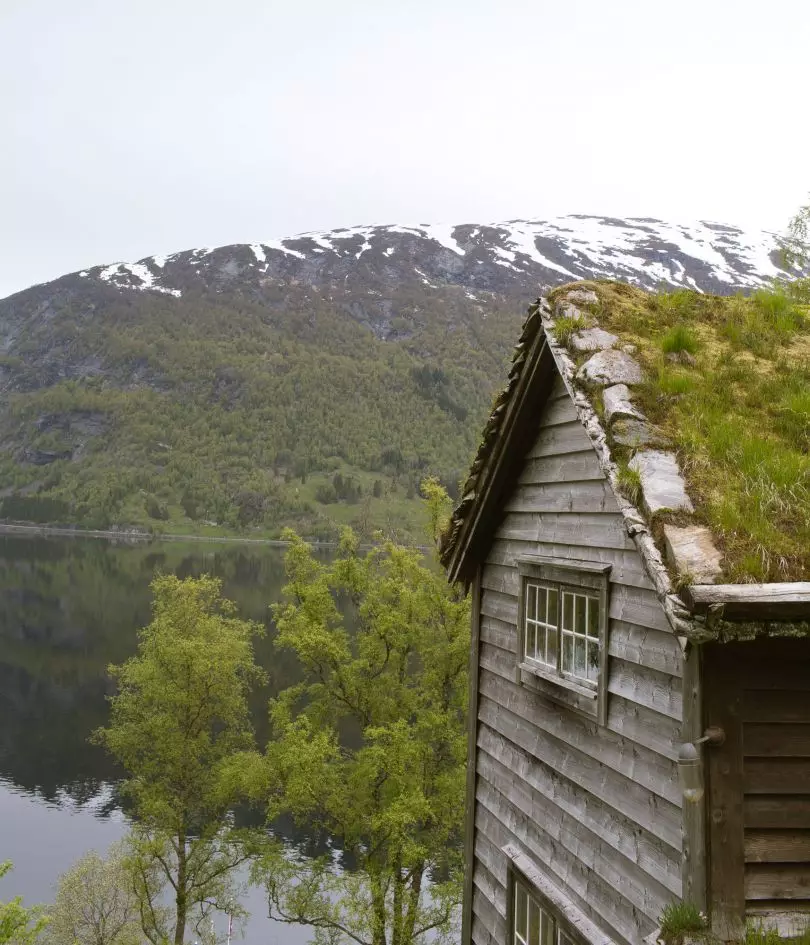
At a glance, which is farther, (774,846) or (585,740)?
(585,740)

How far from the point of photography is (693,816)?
4562mm

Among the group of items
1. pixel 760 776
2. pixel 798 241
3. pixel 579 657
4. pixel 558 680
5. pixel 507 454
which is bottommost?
pixel 760 776

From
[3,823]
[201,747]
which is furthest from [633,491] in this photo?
[3,823]

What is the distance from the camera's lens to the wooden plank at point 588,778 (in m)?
5.08

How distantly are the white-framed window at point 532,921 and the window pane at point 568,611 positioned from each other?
229 cm

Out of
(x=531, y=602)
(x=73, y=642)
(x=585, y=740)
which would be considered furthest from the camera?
(x=73, y=642)

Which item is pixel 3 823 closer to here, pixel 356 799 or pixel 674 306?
pixel 356 799

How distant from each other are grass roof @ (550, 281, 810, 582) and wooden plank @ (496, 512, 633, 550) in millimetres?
845

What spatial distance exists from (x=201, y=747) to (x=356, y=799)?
33.3ft

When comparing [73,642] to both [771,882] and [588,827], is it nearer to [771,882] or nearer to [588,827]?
[588,827]

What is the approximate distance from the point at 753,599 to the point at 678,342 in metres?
2.70

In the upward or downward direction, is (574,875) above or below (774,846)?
below

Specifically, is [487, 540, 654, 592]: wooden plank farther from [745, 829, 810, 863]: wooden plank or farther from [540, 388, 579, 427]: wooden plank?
[745, 829, 810, 863]: wooden plank

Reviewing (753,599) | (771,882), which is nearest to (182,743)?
(771,882)
